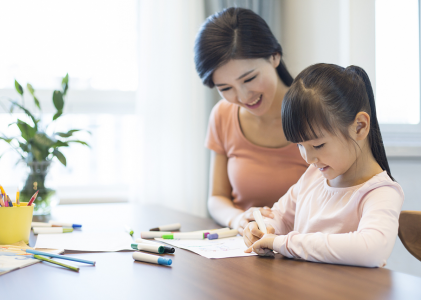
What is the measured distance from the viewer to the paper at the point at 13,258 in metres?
0.71

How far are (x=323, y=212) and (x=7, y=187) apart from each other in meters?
1.92

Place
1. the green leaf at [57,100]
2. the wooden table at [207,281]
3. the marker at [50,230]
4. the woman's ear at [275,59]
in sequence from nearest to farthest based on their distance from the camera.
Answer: the wooden table at [207,281] < the marker at [50,230] < the woman's ear at [275,59] < the green leaf at [57,100]

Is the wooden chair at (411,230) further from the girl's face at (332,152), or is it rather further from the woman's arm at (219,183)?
the woman's arm at (219,183)

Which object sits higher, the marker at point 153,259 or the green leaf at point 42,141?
the green leaf at point 42,141

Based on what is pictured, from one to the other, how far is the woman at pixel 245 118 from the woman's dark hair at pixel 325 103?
321 mm

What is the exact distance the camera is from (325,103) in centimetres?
83

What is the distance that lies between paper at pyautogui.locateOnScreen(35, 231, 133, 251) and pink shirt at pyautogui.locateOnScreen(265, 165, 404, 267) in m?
0.37

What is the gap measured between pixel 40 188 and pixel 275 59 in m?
0.95

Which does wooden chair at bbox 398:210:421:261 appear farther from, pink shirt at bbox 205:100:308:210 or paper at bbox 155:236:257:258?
pink shirt at bbox 205:100:308:210

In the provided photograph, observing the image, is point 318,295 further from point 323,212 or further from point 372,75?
point 372,75

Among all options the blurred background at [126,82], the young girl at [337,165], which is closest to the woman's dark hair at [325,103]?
the young girl at [337,165]

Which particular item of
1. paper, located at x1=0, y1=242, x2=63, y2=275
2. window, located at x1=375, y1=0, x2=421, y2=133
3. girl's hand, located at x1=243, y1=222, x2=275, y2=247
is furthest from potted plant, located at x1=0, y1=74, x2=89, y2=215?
window, located at x1=375, y1=0, x2=421, y2=133

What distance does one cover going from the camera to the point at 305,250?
2.42ft

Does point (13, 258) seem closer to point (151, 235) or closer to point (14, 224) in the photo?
point (14, 224)
